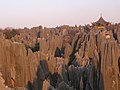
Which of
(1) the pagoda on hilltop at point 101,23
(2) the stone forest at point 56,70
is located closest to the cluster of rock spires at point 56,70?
(2) the stone forest at point 56,70

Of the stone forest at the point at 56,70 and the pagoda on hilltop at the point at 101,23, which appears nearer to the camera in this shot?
the stone forest at the point at 56,70

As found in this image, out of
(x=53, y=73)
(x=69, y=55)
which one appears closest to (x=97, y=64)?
(x=53, y=73)

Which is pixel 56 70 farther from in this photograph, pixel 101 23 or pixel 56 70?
pixel 101 23

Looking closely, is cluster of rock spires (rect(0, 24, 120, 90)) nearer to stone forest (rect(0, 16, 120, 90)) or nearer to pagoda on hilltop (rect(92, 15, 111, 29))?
stone forest (rect(0, 16, 120, 90))

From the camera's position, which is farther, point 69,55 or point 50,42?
point 50,42

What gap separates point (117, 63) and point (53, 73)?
5879 millimetres

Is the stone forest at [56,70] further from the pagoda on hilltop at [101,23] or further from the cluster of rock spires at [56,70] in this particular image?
the pagoda on hilltop at [101,23]

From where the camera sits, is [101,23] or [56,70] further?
[101,23]

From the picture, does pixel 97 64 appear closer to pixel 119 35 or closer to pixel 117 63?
pixel 117 63

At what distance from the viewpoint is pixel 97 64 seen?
17781 millimetres

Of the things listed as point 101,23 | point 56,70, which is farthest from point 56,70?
point 101,23

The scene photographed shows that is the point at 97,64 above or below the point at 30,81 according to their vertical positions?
above

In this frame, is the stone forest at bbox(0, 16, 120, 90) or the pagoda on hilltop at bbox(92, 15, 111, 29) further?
the pagoda on hilltop at bbox(92, 15, 111, 29)

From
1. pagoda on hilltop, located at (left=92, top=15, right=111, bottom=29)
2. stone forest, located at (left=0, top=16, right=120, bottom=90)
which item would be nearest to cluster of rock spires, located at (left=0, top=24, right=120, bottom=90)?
stone forest, located at (left=0, top=16, right=120, bottom=90)
